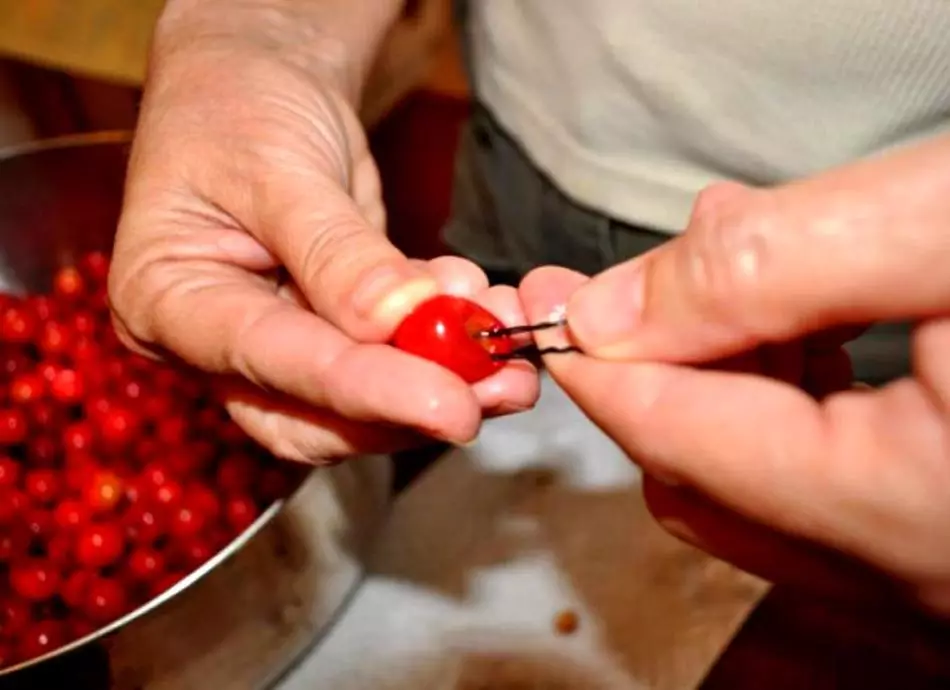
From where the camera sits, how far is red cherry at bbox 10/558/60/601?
70 cm

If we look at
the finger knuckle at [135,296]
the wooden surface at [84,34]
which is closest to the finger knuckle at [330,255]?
the finger knuckle at [135,296]

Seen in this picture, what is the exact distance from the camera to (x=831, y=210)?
1.08 ft

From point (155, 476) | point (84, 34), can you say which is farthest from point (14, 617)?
point (84, 34)

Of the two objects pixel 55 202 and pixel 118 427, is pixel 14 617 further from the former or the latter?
pixel 55 202

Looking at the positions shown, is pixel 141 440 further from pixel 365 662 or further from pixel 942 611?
pixel 942 611

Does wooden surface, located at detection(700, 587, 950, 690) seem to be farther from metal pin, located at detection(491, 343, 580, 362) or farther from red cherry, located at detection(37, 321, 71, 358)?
red cherry, located at detection(37, 321, 71, 358)

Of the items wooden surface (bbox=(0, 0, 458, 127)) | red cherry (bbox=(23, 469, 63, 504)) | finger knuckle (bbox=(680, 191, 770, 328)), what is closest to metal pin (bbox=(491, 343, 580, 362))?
finger knuckle (bbox=(680, 191, 770, 328))

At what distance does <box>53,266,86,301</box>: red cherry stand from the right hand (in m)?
0.29

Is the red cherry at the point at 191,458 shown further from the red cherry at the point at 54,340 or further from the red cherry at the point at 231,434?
the red cherry at the point at 54,340

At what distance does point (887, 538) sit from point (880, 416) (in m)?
0.04

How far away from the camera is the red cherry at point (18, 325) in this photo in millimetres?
847

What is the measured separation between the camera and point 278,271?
64cm

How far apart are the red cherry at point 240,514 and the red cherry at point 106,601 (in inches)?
3.4

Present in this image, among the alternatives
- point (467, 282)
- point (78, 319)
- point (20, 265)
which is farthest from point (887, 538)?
point (20, 265)
